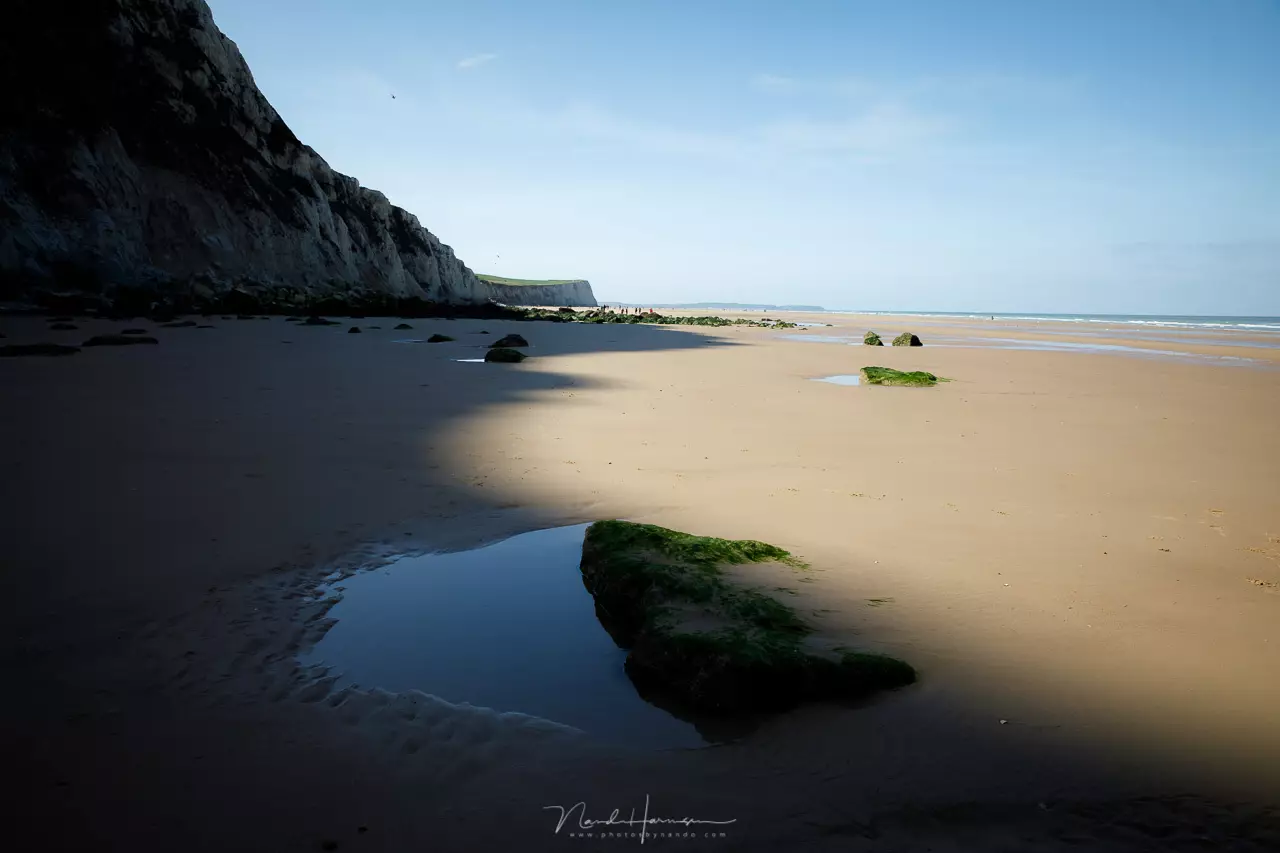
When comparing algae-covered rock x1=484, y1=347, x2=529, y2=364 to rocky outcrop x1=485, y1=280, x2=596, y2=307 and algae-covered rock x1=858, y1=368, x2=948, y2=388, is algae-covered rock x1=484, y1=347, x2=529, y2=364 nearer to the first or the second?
algae-covered rock x1=858, y1=368, x2=948, y2=388

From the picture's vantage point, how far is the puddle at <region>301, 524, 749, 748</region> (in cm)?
215

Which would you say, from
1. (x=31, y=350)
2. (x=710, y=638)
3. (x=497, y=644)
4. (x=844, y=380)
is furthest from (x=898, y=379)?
(x=31, y=350)

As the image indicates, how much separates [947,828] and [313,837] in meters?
1.51

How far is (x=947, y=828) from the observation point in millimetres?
1693

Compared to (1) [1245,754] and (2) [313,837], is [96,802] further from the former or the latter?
(1) [1245,754]

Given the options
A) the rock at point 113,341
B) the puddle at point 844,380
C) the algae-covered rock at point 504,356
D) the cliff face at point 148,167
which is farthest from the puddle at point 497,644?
the cliff face at point 148,167

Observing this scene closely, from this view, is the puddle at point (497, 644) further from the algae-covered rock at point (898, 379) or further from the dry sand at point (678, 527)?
the algae-covered rock at point (898, 379)

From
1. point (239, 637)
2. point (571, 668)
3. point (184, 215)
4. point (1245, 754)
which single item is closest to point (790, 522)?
point (571, 668)

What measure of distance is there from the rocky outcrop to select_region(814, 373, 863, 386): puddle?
68255 millimetres

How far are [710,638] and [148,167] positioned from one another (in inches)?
1323

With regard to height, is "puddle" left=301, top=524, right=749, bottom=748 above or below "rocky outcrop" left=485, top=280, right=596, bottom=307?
below

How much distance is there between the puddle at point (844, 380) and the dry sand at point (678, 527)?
4.30 meters

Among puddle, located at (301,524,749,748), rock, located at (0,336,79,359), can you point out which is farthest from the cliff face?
puddle, located at (301,524,749,748)

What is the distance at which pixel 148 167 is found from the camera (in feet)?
89.4
